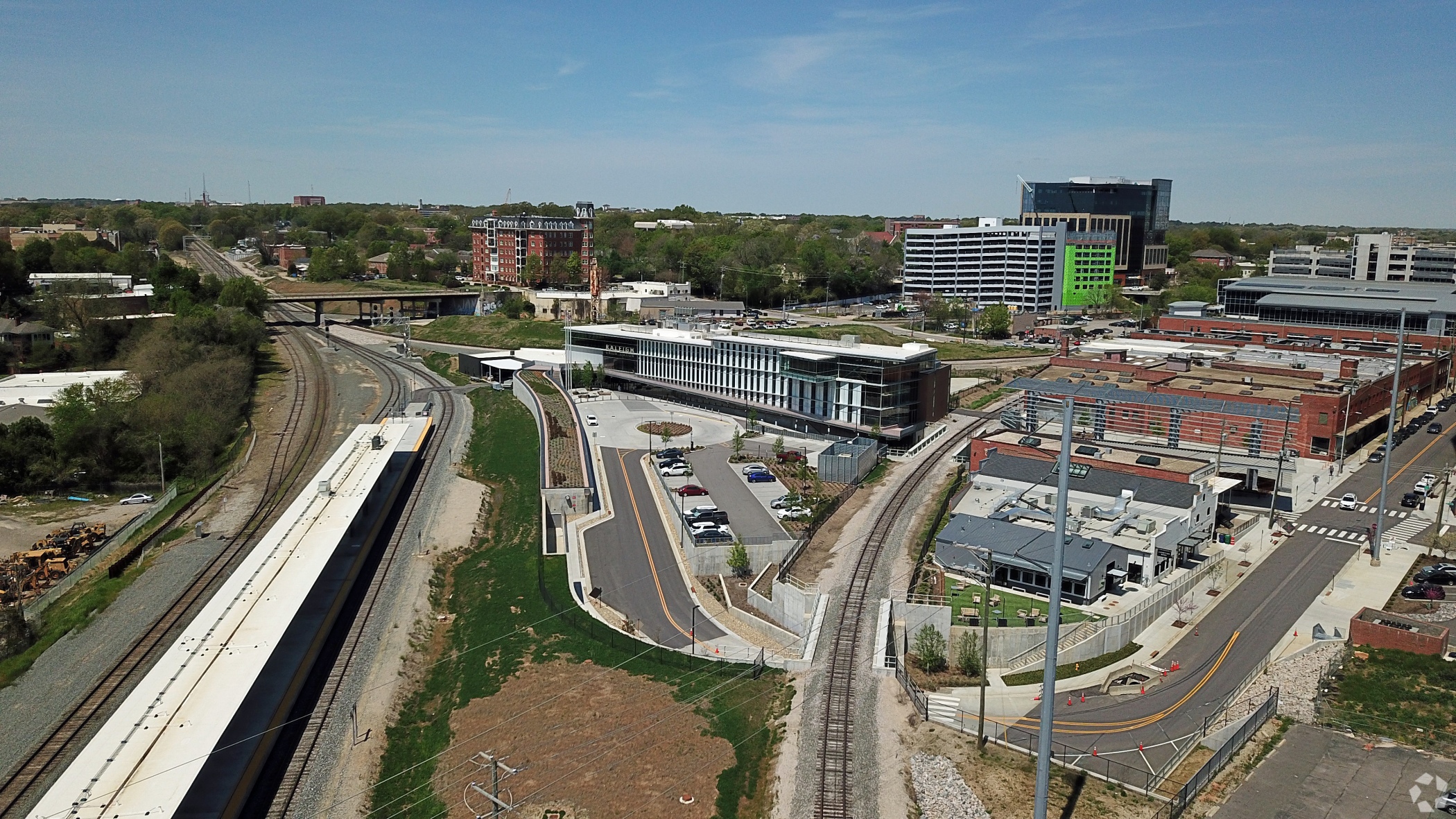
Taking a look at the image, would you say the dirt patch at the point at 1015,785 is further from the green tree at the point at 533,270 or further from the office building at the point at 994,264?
the green tree at the point at 533,270

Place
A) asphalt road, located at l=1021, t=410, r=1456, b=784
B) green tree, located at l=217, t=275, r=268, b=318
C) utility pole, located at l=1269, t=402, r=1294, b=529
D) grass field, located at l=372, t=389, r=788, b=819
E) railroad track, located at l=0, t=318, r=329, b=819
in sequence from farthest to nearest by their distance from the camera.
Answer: green tree, located at l=217, t=275, r=268, b=318 → utility pole, located at l=1269, t=402, r=1294, b=529 → asphalt road, located at l=1021, t=410, r=1456, b=784 → railroad track, located at l=0, t=318, r=329, b=819 → grass field, located at l=372, t=389, r=788, b=819

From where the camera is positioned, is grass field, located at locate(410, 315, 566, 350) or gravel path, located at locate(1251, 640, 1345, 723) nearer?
gravel path, located at locate(1251, 640, 1345, 723)

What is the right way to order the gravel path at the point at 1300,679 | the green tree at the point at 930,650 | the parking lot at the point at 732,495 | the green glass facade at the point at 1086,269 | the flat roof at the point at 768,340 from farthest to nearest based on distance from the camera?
the green glass facade at the point at 1086,269 < the flat roof at the point at 768,340 < the parking lot at the point at 732,495 < the green tree at the point at 930,650 < the gravel path at the point at 1300,679

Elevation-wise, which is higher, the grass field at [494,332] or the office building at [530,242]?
the office building at [530,242]

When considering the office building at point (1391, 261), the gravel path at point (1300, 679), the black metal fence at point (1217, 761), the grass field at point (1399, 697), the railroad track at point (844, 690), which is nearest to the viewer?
the black metal fence at point (1217, 761)

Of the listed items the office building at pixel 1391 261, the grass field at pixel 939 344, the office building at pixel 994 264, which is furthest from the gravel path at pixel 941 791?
the office building at pixel 1391 261

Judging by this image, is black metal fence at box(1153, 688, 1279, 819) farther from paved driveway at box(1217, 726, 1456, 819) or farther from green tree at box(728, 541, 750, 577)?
green tree at box(728, 541, 750, 577)

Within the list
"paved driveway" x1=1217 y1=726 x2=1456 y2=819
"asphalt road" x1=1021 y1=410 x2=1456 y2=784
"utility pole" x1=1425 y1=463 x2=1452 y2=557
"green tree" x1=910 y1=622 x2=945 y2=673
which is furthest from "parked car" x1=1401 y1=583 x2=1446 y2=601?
"green tree" x1=910 y1=622 x2=945 y2=673

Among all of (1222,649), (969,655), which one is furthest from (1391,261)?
(969,655)
